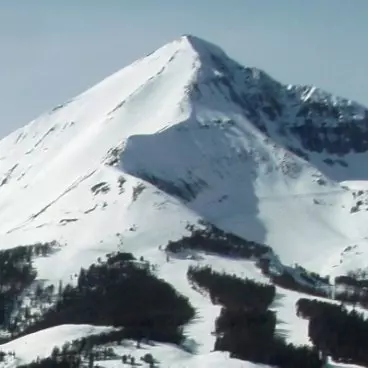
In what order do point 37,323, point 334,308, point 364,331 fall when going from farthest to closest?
point 37,323 < point 334,308 < point 364,331

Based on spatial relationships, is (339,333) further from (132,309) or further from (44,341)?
(44,341)

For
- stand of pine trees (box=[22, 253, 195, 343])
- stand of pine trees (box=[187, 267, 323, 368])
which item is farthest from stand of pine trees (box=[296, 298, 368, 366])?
stand of pine trees (box=[22, 253, 195, 343])

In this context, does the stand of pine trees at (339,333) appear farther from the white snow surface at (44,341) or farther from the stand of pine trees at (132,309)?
the white snow surface at (44,341)

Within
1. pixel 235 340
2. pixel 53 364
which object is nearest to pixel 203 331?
pixel 235 340

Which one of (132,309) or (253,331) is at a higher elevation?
(132,309)

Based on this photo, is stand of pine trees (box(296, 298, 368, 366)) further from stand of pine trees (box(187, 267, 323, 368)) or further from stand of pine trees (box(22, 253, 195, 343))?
stand of pine trees (box(22, 253, 195, 343))

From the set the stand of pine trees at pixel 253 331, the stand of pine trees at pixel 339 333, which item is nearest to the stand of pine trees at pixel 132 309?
the stand of pine trees at pixel 253 331

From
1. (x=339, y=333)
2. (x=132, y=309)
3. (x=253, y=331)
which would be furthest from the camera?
(x=132, y=309)

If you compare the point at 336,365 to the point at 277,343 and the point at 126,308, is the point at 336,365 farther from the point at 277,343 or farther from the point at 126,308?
the point at 126,308

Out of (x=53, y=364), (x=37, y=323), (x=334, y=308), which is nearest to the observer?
(x=53, y=364)

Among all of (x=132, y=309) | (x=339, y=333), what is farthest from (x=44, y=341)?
(x=339, y=333)

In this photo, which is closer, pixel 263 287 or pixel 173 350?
pixel 173 350
